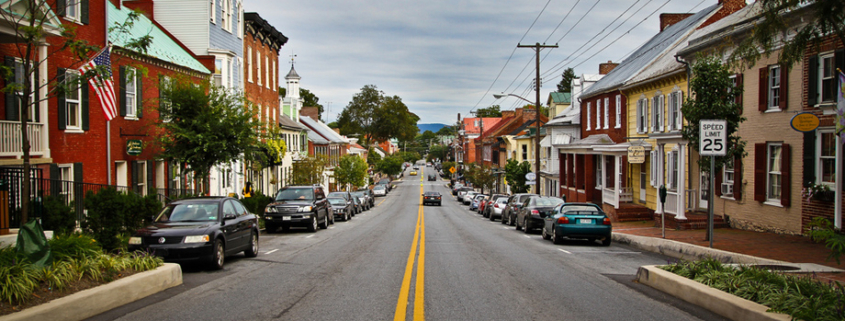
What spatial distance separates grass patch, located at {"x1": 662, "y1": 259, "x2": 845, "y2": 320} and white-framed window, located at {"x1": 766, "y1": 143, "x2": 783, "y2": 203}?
1003 cm

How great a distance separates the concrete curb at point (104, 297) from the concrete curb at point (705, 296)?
25.7 ft

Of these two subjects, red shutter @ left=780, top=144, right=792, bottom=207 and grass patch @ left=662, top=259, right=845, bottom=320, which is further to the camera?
red shutter @ left=780, top=144, right=792, bottom=207

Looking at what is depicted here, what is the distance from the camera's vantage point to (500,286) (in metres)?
9.75

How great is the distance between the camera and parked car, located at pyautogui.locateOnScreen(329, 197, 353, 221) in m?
31.0

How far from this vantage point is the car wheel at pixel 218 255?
1176cm

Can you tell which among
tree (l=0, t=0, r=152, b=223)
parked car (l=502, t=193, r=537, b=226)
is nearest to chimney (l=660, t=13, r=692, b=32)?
parked car (l=502, t=193, r=537, b=226)

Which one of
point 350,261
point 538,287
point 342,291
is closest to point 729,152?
point 538,287

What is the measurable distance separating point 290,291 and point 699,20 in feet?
82.3

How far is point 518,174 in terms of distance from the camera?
173 ft

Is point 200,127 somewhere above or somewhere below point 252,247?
above

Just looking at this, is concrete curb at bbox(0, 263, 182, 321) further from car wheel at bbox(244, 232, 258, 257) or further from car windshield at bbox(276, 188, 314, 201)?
car windshield at bbox(276, 188, 314, 201)

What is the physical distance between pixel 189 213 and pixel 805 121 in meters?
14.2

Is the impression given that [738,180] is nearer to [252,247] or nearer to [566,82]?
[252,247]

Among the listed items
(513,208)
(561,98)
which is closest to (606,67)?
(561,98)
